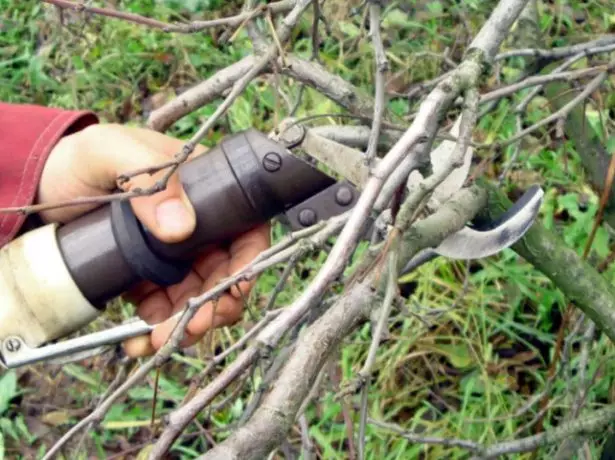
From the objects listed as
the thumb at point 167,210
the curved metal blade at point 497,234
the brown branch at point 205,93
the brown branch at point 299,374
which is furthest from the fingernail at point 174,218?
the brown branch at point 299,374

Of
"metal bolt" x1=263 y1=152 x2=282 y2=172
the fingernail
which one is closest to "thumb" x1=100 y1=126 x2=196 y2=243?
the fingernail

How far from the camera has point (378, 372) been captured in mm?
2031

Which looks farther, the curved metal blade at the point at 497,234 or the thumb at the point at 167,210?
the thumb at the point at 167,210

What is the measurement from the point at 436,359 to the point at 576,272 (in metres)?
0.85

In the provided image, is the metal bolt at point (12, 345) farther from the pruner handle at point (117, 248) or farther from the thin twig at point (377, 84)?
the thin twig at point (377, 84)

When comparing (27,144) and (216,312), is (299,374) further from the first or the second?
(27,144)

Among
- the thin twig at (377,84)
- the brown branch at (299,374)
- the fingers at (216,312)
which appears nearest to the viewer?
the brown branch at (299,374)

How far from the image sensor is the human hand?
1.33 metres

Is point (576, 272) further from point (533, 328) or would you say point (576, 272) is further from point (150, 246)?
point (533, 328)

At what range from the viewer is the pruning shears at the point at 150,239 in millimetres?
1090

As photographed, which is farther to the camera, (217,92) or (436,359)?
(436,359)

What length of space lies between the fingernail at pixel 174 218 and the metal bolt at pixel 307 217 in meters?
0.16

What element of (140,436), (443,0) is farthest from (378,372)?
(443,0)

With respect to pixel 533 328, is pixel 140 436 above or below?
below
